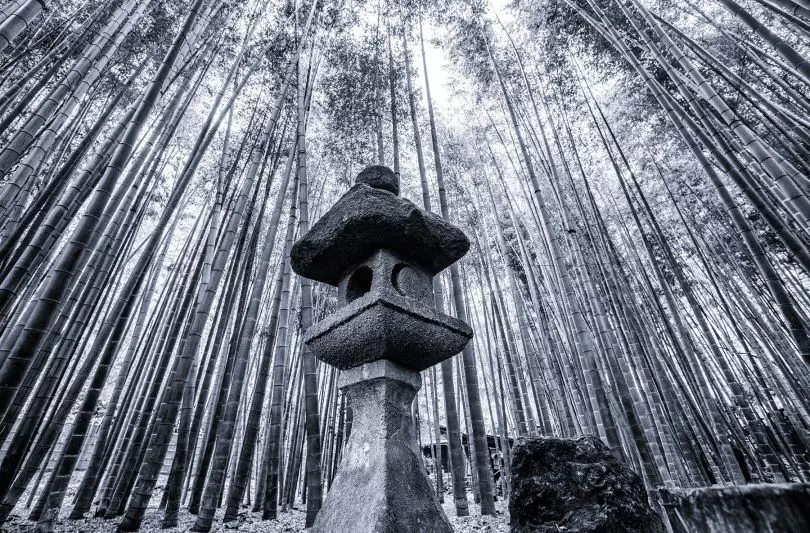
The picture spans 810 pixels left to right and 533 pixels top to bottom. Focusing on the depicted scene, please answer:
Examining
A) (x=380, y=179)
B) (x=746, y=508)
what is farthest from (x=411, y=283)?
(x=746, y=508)

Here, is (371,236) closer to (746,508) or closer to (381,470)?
(381,470)

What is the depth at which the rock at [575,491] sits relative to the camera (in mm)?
1858

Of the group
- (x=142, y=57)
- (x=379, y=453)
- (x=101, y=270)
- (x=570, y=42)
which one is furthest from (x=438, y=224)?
(x=142, y=57)

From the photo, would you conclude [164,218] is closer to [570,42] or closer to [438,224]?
[438,224]

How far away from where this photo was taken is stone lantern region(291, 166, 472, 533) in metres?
1.55

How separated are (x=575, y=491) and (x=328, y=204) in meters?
6.57

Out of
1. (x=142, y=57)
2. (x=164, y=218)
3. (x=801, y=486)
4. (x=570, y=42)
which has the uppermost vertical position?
(x=570, y=42)

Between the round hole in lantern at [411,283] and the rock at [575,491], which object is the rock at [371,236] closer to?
the round hole in lantern at [411,283]

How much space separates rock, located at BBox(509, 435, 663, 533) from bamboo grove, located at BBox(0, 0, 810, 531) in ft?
3.60

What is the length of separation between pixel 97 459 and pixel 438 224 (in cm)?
400

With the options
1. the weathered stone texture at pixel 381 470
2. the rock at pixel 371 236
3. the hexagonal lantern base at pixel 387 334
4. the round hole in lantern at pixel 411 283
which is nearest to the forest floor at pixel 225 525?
the weathered stone texture at pixel 381 470

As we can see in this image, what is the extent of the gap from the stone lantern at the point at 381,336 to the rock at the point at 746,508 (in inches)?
42.9

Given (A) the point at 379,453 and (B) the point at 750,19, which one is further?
(B) the point at 750,19

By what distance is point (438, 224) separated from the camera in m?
2.08
